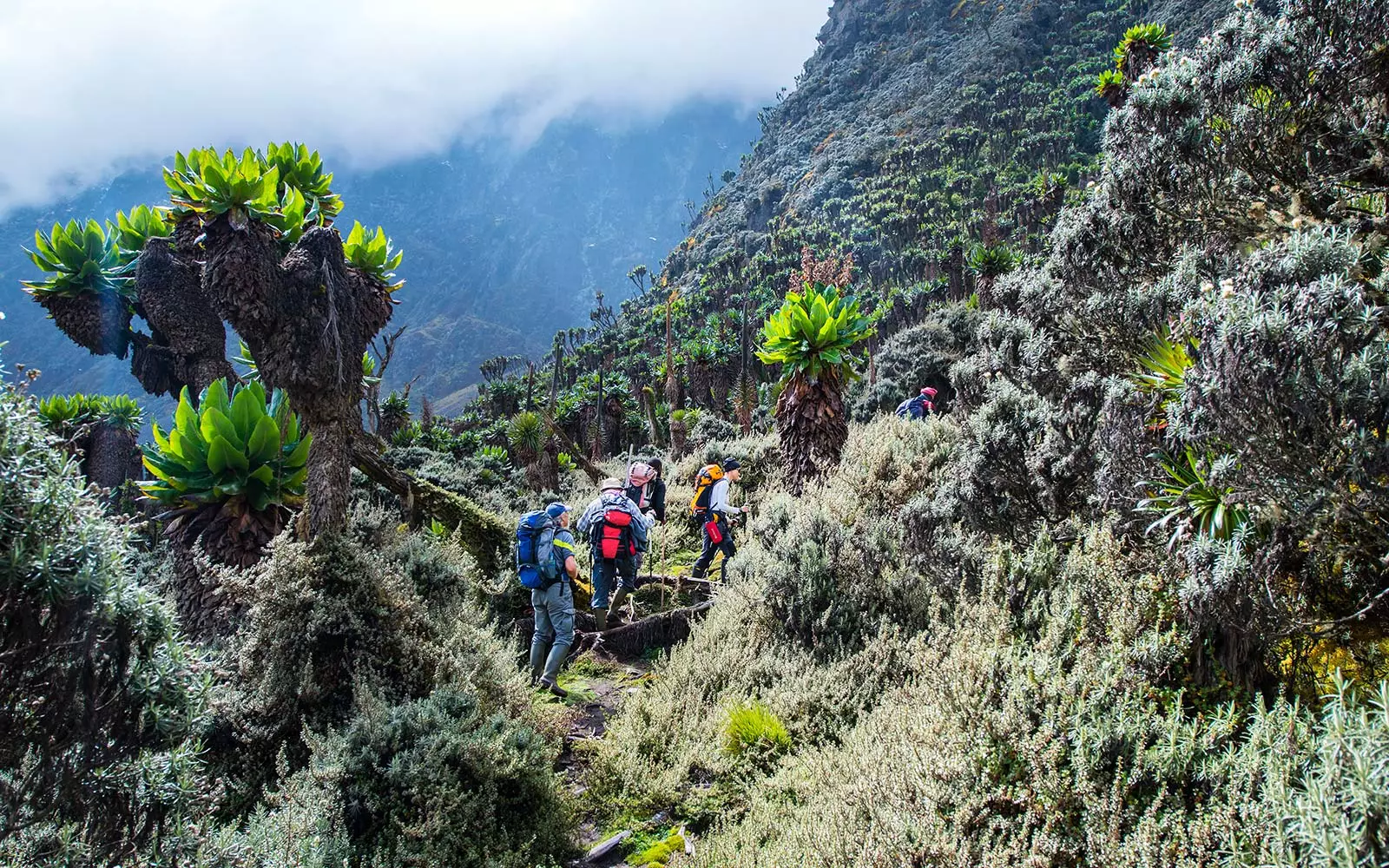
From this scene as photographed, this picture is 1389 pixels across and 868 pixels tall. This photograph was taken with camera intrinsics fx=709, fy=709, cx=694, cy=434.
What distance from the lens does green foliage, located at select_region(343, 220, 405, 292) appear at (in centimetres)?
566

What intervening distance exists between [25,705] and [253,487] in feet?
11.1

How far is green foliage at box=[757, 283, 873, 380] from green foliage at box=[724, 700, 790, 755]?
231 inches

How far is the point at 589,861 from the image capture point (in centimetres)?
361

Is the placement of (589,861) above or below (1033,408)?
below

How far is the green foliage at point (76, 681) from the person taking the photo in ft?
6.14

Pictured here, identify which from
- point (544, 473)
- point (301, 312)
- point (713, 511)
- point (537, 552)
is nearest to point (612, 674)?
point (537, 552)

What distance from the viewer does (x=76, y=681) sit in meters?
1.97

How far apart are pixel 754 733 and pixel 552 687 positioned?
1763mm

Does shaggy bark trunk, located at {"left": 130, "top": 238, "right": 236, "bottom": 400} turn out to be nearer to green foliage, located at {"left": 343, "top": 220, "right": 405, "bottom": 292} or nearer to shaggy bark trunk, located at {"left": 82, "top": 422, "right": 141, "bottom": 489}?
green foliage, located at {"left": 343, "top": 220, "right": 405, "bottom": 292}

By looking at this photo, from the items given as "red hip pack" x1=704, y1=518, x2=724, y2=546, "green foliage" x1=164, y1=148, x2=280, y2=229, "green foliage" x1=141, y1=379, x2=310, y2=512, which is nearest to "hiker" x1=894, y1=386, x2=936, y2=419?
"red hip pack" x1=704, y1=518, x2=724, y2=546

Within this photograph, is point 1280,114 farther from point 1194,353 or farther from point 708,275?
point 708,275

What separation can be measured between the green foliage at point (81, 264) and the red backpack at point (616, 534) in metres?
5.77

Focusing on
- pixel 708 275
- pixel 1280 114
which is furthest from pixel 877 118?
pixel 1280 114

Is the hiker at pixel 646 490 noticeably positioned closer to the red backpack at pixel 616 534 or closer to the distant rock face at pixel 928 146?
the red backpack at pixel 616 534
